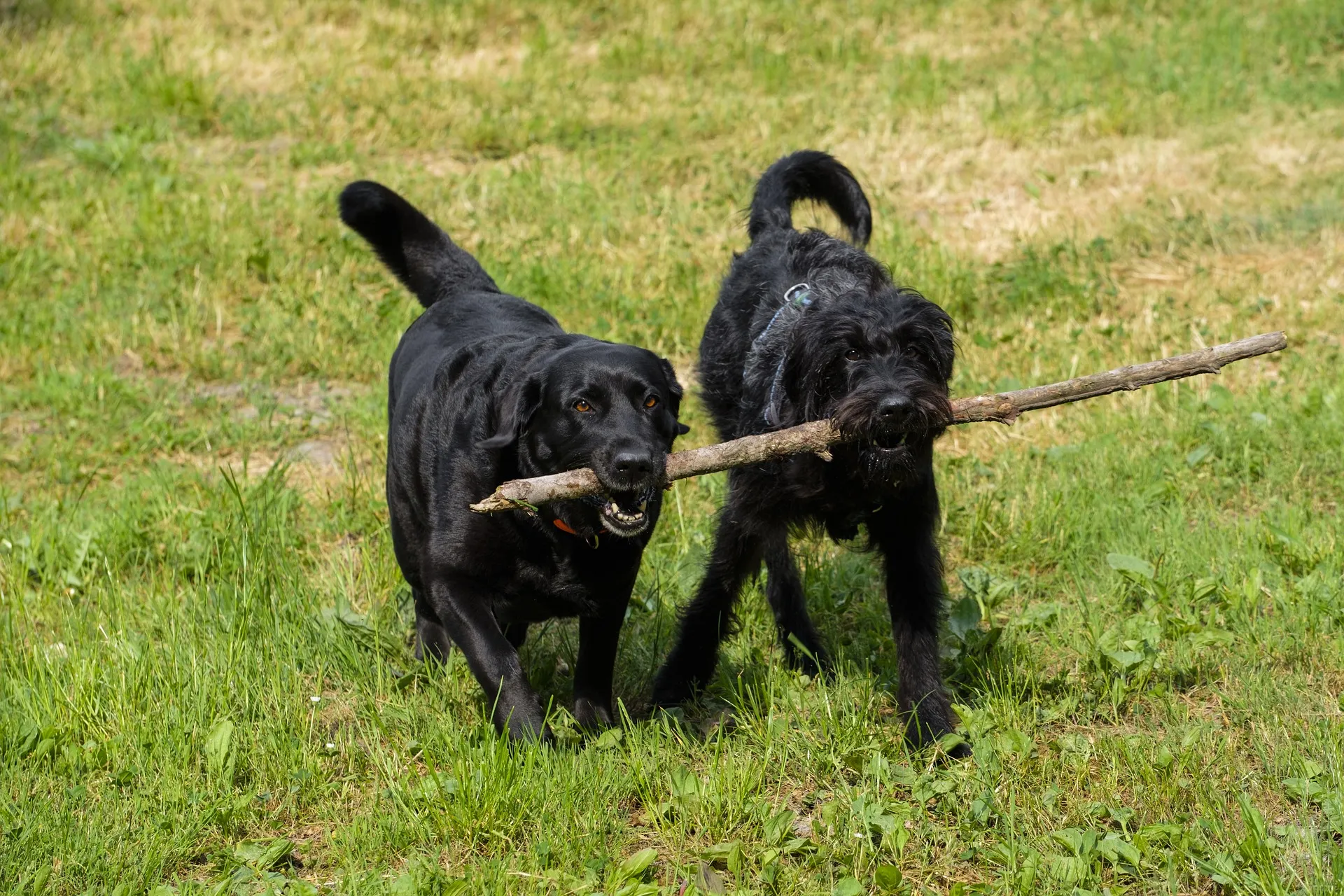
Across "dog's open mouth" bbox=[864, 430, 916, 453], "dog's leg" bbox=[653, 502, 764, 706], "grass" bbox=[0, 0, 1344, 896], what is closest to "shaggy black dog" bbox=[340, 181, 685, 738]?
"grass" bbox=[0, 0, 1344, 896]

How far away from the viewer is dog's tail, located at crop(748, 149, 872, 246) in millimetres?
5996

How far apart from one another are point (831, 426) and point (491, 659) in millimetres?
1313

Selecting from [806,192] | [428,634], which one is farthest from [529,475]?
[806,192]

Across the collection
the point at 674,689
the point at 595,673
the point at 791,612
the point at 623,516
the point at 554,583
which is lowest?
the point at 674,689

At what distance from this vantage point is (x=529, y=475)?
420 cm

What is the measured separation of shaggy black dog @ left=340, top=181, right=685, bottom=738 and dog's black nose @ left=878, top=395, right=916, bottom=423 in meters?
0.70

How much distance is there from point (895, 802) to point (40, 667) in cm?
296

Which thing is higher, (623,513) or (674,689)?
(623,513)

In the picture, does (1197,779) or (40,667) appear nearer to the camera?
(1197,779)

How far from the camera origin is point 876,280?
480cm

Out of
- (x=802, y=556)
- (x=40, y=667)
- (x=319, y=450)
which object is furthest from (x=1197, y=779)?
(x=319, y=450)

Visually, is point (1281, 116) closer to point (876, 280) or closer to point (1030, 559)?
point (1030, 559)

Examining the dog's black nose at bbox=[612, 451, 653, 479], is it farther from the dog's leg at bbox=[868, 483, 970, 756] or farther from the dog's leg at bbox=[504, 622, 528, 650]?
the dog's leg at bbox=[504, 622, 528, 650]

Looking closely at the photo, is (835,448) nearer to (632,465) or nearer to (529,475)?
(632,465)
